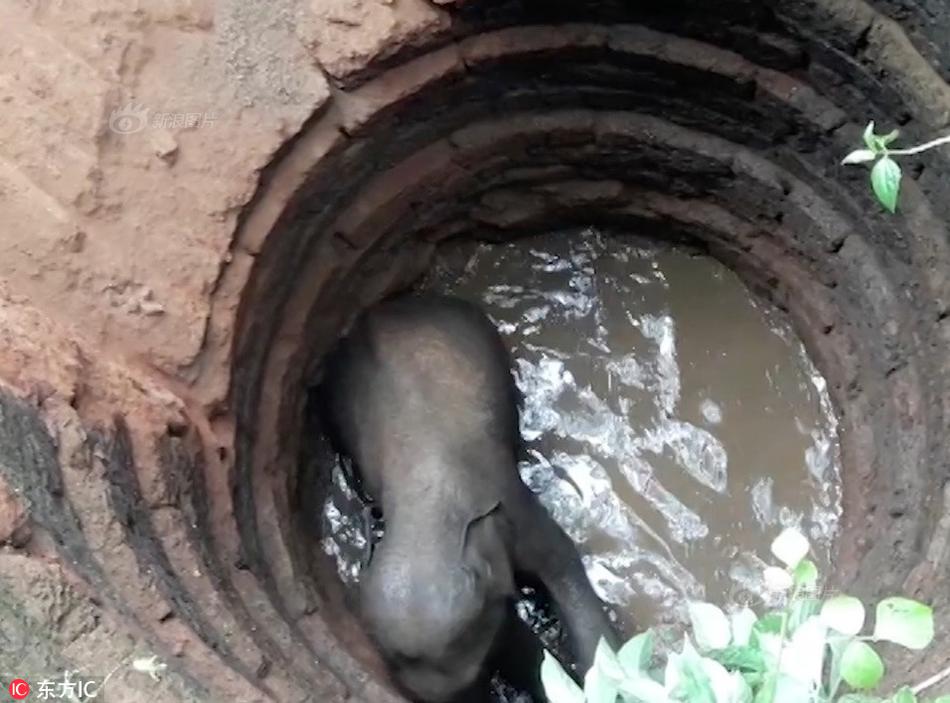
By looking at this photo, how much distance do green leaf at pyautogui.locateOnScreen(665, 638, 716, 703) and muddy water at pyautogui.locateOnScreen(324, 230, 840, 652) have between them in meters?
1.45

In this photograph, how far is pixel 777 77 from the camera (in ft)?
8.55

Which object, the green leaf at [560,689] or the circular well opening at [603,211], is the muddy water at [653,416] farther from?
the green leaf at [560,689]

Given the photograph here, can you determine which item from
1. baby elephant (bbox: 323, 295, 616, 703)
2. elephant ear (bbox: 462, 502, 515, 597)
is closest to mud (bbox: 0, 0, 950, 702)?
baby elephant (bbox: 323, 295, 616, 703)

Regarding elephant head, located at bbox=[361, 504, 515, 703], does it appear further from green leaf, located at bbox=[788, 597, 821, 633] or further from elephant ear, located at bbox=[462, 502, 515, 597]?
green leaf, located at bbox=[788, 597, 821, 633]

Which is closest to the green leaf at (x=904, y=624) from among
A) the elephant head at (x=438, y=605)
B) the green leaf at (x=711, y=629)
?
the green leaf at (x=711, y=629)

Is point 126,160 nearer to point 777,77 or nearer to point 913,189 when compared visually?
point 777,77

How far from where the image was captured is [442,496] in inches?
101

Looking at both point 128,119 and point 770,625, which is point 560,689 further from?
point 128,119

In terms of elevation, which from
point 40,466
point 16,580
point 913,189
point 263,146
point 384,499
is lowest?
point 16,580

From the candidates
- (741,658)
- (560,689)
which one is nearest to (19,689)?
(560,689)

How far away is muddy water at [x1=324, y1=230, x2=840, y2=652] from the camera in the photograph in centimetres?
288

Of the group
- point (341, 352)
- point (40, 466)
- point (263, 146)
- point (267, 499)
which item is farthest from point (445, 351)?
point (40, 466)

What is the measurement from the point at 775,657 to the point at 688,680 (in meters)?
0.10

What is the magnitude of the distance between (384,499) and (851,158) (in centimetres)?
133
